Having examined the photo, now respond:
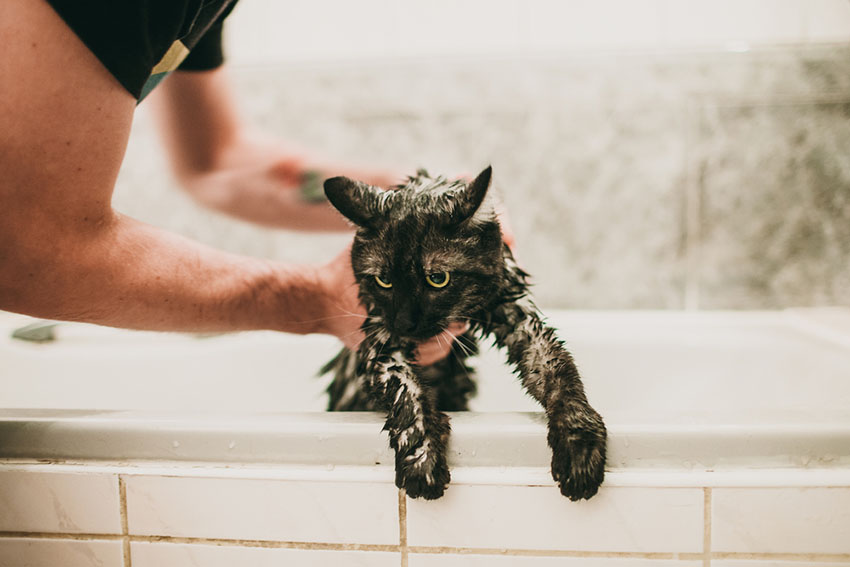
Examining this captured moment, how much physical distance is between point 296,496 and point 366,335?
0.87 feet

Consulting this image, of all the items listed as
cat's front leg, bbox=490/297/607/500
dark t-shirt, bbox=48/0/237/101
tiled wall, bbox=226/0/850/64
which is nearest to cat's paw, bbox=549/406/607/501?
cat's front leg, bbox=490/297/607/500

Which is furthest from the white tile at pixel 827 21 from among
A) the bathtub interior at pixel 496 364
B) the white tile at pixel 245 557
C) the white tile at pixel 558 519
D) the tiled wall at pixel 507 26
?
the white tile at pixel 245 557

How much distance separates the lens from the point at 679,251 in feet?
5.21

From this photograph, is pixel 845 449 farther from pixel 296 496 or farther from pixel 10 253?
pixel 10 253

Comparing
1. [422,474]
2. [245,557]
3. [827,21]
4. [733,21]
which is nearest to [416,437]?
[422,474]

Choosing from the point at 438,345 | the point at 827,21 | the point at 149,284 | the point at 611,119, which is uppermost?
the point at 827,21

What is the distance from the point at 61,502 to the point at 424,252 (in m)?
0.58

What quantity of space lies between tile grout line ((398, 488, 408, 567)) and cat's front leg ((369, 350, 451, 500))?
4cm

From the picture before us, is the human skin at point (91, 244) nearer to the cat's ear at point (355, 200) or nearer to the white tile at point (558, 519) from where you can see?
the cat's ear at point (355, 200)

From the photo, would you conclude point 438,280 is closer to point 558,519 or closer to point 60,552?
point 558,519

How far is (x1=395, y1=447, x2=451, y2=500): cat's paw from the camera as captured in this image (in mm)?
624

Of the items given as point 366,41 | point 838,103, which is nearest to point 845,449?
point 838,103

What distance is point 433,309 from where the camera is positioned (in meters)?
0.76

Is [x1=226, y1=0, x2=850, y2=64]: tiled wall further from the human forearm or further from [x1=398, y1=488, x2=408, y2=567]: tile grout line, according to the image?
[x1=398, y1=488, x2=408, y2=567]: tile grout line
